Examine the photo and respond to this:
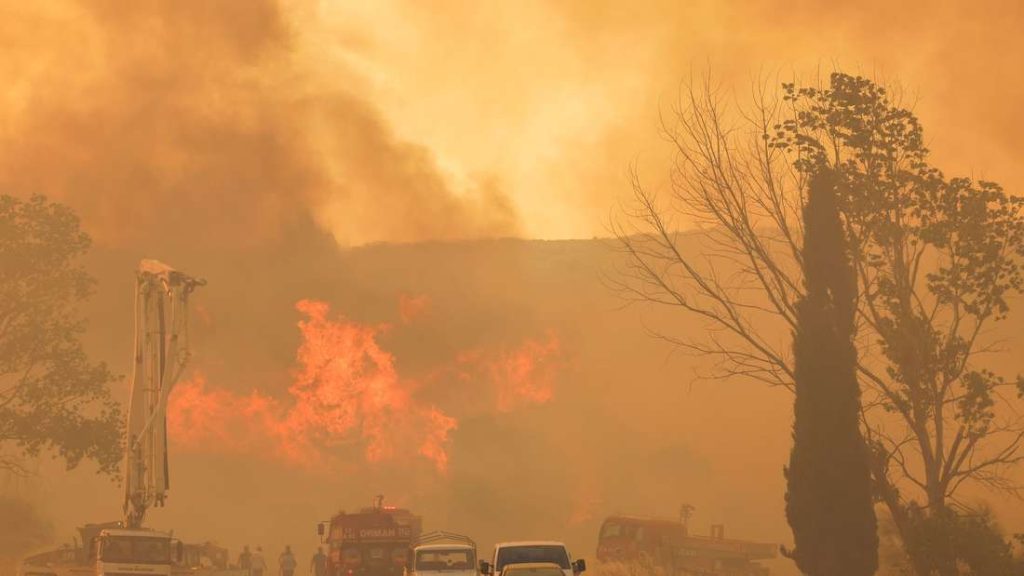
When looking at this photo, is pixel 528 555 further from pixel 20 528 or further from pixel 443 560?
pixel 20 528

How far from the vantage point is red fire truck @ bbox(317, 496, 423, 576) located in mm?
43188

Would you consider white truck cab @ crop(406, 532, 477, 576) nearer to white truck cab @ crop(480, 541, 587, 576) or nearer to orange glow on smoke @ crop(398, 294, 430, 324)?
white truck cab @ crop(480, 541, 587, 576)

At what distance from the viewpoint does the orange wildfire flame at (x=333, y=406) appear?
72250 mm

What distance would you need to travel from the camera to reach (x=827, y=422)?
3006 cm

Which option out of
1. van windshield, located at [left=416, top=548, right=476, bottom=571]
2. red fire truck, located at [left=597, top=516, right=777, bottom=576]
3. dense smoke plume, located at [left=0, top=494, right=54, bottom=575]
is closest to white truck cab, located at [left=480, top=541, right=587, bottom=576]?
van windshield, located at [left=416, top=548, right=476, bottom=571]

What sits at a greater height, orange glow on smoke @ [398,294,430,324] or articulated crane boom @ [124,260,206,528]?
orange glow on smoke @ [398,294,430,324]

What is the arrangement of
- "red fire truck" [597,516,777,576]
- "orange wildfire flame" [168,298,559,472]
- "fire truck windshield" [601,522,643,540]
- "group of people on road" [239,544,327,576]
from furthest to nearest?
"orange wildfire flame" [168,298,559,472] < "fire truck windshield" [601,522,643,540] < "red fire truck" [597,516,777,576] < "group of people on road" [239,544,327,576]

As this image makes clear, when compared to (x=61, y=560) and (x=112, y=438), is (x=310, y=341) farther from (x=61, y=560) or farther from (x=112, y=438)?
(x=61, y=560)

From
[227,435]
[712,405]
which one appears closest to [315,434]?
[227,435]

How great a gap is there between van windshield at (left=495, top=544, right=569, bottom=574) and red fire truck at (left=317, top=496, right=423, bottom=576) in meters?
12.5

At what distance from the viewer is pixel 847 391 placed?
1190 inches

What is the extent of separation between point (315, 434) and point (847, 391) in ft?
170

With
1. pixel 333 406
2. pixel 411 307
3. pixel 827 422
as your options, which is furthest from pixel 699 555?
pixel 411 307

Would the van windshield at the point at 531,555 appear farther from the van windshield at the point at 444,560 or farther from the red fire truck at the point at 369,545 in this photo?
the red fire truck at the point at 369,545
